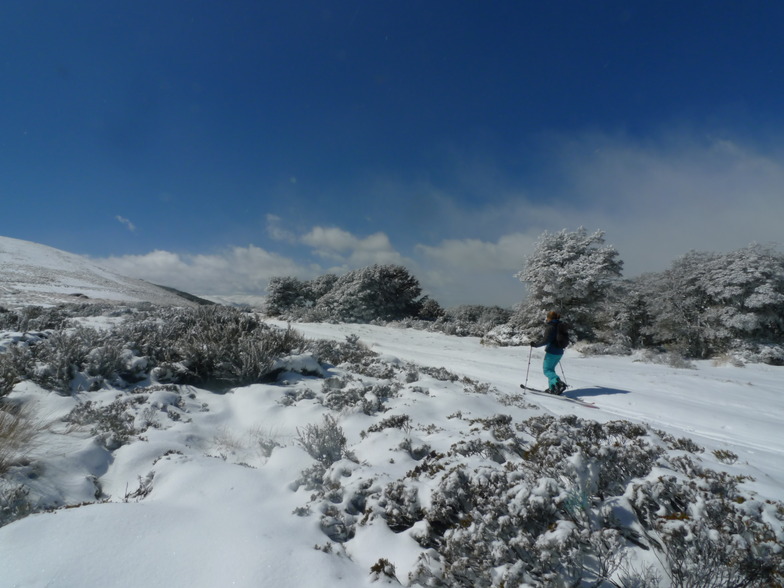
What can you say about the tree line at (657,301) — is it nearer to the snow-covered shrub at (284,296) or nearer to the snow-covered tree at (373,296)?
the snow-covered tree at (373,296)

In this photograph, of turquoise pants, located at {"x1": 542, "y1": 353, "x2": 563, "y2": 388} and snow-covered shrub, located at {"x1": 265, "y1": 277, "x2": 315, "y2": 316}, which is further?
snow-covered shrub, located at {"x1": 265, "y1": 277, "x2": 315, "y2": 316}

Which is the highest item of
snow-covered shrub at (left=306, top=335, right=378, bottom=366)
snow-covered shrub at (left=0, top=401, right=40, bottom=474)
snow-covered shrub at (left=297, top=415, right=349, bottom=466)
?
snow-covered shrub at (left=306, top=335, right=378, bottom=366)

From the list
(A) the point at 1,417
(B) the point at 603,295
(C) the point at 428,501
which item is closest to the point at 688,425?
(C) the point at 428,501

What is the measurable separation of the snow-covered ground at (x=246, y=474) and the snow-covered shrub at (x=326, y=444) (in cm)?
12

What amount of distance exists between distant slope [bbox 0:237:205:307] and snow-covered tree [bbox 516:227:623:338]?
16425 mm

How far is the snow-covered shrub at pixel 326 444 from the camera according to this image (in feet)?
11.7

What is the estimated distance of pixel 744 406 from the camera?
6234 millimetres

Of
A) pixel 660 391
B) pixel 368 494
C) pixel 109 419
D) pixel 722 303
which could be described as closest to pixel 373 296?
pixel 722 303

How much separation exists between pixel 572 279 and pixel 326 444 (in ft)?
41.8

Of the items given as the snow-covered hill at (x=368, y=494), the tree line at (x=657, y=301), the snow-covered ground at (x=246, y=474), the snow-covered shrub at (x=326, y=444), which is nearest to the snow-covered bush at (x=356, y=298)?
the tree line at (x=657, y=301)

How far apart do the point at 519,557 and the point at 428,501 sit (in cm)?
76

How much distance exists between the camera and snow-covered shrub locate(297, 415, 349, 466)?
3570mm

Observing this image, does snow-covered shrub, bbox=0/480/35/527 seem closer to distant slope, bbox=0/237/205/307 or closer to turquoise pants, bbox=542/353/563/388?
turquoise pants, bbox=542/353/563/388

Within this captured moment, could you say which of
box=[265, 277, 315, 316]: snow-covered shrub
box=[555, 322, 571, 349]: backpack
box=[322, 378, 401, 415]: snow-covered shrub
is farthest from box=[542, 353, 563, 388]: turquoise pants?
box=[265, 277, 315, 316]: snow-covered shrub
